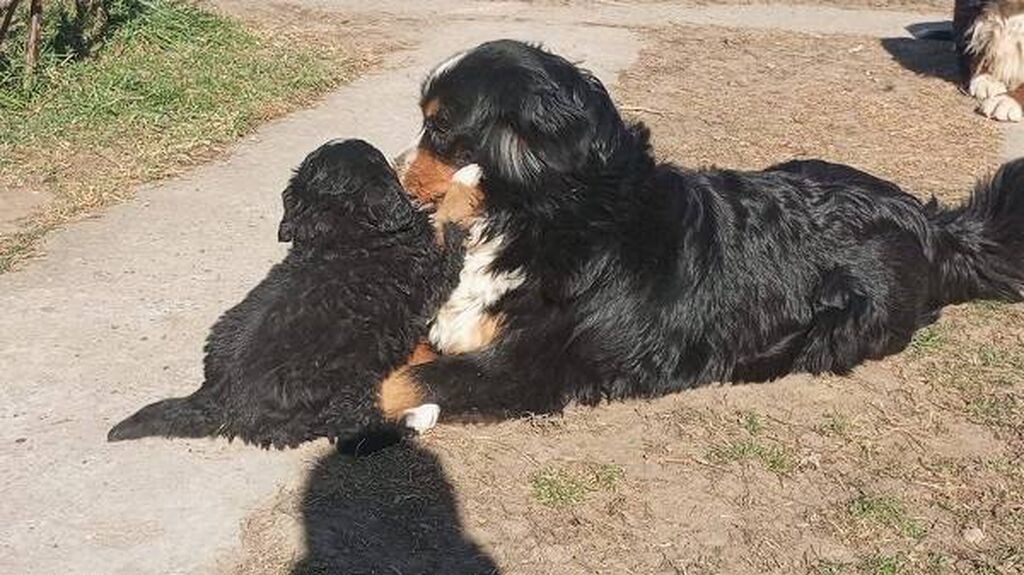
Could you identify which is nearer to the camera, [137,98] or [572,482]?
[572,482]

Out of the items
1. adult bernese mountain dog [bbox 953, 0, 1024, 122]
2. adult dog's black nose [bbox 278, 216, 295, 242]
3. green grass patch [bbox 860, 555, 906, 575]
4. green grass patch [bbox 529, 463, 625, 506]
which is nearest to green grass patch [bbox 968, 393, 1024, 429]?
green grass patch [bbox 860, 555, 906, 575]

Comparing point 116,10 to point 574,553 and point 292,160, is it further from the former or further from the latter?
point 574,553

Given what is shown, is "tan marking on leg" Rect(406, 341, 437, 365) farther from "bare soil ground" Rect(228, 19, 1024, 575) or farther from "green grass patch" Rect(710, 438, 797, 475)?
"green grass patch" Rect(710, 438, 797, 475)

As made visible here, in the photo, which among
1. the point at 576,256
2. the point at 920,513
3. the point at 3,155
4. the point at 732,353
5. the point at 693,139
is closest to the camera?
the point at 920,513

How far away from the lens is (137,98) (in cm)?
722

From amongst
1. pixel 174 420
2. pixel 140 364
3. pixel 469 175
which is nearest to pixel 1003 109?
pixel 469 175

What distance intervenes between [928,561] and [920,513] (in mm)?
275

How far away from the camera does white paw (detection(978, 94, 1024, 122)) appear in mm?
8211

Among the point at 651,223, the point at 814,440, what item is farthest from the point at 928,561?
the point at 651,223

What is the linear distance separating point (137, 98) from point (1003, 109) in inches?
245

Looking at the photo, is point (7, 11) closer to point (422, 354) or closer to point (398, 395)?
point (422, 354)

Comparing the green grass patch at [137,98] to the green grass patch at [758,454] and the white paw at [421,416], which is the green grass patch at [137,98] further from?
the green grass patch at [758,454]

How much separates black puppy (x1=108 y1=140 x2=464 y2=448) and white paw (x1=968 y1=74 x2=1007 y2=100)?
6.09 metres

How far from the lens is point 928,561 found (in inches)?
139
